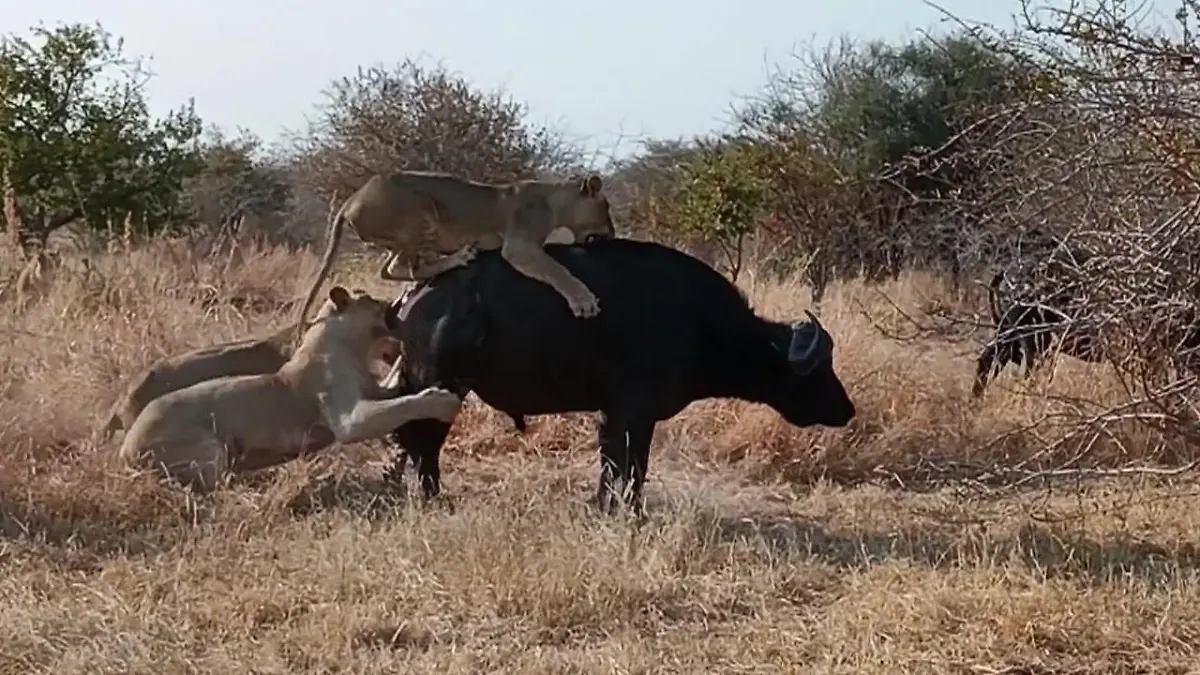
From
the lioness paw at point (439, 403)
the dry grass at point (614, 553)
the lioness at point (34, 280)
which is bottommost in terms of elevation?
the dry grass at point (614, 553)

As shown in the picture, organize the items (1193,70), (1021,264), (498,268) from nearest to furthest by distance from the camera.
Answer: (1193,70)
(1021,264)
(498,268)

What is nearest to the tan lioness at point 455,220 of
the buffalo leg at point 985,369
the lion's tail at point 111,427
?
the lion's tail at point 111,427

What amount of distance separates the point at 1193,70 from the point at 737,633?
273 cm

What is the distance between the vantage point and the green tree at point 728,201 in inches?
866

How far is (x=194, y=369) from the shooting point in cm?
944

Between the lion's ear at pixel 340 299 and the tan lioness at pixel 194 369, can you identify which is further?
the tan lioness at pixel 194 369

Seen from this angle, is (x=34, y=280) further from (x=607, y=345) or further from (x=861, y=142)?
(x=861, y=142)

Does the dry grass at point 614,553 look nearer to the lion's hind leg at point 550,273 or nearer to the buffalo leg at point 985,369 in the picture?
the buffalo leg at point 985,369

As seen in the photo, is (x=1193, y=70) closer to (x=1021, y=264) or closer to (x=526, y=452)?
(x=1021, y=264)

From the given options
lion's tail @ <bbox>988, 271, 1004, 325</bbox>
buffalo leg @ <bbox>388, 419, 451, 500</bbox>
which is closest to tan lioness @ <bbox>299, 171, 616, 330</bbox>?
buffalo leg @ <bbox>388, 419, 451, 500</bbox>

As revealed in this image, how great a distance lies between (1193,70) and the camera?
19.5ft

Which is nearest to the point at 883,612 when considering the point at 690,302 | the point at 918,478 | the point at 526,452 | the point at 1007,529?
the point at 1007,529

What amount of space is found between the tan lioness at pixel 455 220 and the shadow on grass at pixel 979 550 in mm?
1584

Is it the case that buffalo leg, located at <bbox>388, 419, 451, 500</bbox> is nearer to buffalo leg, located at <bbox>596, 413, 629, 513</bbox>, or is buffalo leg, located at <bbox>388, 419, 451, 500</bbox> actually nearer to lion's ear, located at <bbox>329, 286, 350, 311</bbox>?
lion's ear, located at <bbox>329, 286, 350, 311</bbox>
